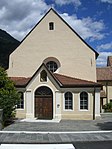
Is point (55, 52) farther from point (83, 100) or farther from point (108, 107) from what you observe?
point (108, 107)

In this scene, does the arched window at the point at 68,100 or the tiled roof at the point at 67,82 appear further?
the arched window at the point at 68,100

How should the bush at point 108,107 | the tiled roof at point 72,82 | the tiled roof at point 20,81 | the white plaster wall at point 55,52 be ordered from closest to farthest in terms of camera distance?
the tiled roof at point 72,82 < the tiled roof at point 20,81 < the white plaster wall at point 55,52 < the bush at point 108,107

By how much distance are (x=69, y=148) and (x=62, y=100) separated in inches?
562

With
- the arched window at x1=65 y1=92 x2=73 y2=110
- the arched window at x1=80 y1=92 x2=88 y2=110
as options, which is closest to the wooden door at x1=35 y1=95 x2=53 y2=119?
the arched window at x1=65 y1=92 x2=73 y2=110

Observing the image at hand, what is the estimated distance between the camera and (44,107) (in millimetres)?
27141

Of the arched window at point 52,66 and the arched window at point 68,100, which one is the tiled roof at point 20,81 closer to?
the arched window at point 52,66

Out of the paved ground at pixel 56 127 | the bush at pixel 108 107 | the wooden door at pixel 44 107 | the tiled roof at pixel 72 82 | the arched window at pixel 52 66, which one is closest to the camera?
the paved ground at pixel 56 127

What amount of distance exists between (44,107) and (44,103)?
417mm

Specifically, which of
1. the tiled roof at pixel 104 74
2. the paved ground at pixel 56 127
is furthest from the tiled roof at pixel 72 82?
the tiled roof at pixel 104 74

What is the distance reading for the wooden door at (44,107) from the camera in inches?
1061

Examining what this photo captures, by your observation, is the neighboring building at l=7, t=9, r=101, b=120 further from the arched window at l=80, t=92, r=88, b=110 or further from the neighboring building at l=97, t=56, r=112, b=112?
the neighboring building at l=97, t=56, r=112, b=112

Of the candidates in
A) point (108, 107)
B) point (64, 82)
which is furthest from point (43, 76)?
point (108, 107)

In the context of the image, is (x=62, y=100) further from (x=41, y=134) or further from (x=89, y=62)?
(x=41, y=134)

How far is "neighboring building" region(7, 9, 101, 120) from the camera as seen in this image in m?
26.7
